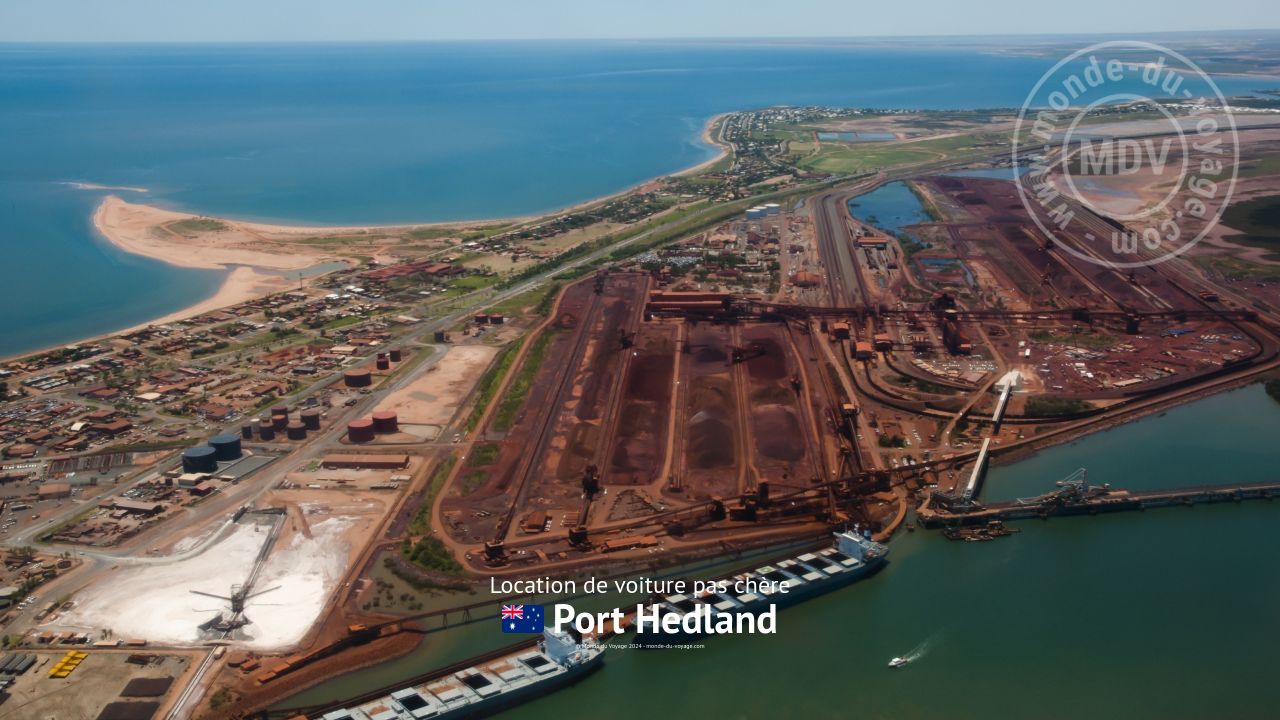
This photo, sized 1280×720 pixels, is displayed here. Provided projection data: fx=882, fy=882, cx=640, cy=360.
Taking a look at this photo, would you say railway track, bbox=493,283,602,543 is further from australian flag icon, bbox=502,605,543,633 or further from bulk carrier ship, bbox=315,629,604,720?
bulk carrier ship, bbox=315,629,604,720

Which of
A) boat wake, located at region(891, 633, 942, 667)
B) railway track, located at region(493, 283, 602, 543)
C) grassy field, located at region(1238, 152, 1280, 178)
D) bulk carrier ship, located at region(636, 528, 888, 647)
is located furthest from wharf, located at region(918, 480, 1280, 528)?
grassy field, located at region(1238, 152, 1280, 178)

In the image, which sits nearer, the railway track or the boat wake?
the boat wake

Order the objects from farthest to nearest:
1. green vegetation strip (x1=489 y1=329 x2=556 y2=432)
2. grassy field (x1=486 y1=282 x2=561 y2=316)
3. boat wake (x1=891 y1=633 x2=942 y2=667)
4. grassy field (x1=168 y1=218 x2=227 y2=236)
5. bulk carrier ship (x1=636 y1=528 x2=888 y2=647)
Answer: grassy field (x1=168 y1=218 x2=227 y2=236) → grassy field (x1=486 y1=282 x2=561 y2=316) → green vegetation strip (x1=489 y1=329 x2=556 y2=432) → bulk carrier ship (x1=636 y1=528 x2=888 y2=647) → boat wake (x1=891 y1=633 x2=942 y2=667)

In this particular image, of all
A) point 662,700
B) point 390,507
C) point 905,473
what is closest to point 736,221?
point 905,473

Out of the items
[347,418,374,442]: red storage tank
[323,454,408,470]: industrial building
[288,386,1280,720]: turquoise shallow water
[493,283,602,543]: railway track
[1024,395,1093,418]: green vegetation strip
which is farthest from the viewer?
[1024,395,1093,418]: green vegetation strip

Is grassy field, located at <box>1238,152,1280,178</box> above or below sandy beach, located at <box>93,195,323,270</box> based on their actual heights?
above

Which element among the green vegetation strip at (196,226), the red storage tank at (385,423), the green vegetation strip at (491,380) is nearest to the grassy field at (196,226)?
the green vegetation strip at (196,226)

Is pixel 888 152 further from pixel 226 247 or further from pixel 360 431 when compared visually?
pixel 360 431
